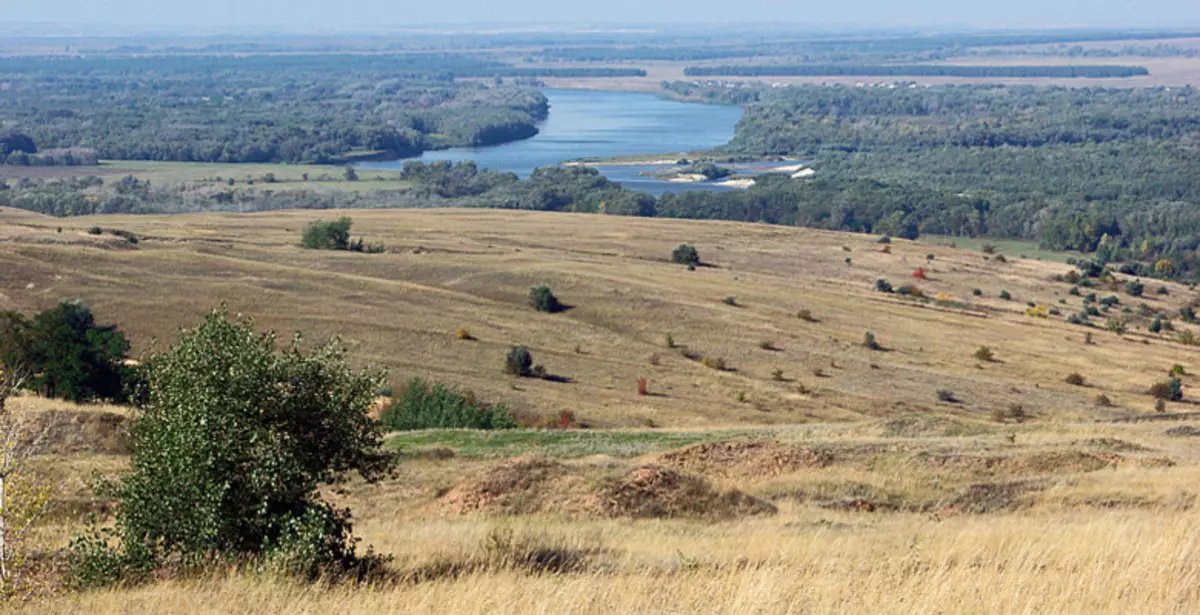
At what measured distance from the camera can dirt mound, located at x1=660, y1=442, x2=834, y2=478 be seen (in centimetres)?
2489

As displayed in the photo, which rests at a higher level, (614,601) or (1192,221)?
(614,601)

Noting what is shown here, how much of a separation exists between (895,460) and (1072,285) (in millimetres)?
77691

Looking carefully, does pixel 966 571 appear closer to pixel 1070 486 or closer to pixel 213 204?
pixel 1070 486

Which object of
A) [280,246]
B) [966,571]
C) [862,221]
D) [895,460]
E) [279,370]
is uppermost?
[279,370]

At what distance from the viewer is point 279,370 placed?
14117 mm

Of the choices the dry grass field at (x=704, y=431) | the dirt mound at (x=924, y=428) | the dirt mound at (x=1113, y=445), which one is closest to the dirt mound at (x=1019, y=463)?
the dry grass field at (x=704, y=431)

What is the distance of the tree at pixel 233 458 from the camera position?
43.6 ft

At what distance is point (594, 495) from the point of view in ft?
69.7

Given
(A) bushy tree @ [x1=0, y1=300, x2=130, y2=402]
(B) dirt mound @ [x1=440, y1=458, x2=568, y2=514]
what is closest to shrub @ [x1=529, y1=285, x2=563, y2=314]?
(A) bushy tree @ [x1=0, y1=300, x2=130, y2=402]

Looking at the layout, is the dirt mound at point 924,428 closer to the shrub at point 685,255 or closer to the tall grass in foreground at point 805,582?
the tall grass in foreground at point 805,582

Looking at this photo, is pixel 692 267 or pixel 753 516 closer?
pixel 753 516

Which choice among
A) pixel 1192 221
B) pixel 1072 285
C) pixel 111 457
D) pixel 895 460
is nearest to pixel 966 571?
pixel 895 460

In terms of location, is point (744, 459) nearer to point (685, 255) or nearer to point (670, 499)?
point (670, 499)

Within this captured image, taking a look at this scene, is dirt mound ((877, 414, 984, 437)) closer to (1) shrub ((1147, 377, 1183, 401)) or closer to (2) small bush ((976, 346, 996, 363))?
(1) shrub ((1147, 377, 1183, 401))
